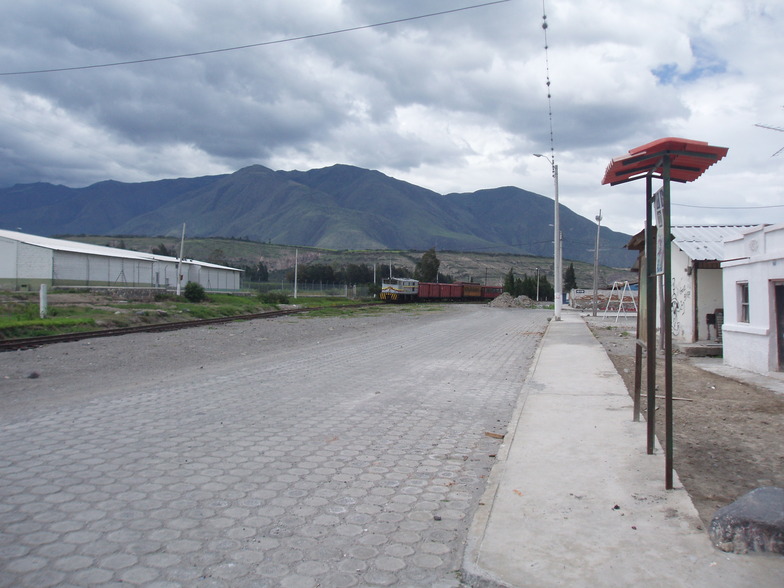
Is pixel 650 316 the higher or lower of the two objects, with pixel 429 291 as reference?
lower

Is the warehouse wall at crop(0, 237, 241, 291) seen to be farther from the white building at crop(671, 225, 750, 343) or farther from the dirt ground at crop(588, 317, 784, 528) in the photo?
the dirt ground at crop(588, 317, 784, 528)

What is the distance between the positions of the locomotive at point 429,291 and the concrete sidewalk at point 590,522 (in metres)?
54.5

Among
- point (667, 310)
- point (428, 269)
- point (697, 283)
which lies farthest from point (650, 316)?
point (428, 269)

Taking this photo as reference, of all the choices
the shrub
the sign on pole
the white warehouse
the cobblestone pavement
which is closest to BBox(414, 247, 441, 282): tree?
the white warehouse

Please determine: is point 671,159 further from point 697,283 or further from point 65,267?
point 65,267

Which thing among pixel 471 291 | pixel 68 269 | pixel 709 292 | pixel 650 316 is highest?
pixel 68 269

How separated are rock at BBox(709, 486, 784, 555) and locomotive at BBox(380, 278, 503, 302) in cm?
5726

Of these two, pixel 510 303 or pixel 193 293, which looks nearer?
pixel 193 293

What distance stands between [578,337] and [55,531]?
757 inches

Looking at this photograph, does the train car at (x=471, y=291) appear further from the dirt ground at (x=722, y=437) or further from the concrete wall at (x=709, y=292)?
the dirt ground at (x=722, y=437)

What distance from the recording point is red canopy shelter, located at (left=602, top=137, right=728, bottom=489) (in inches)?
189

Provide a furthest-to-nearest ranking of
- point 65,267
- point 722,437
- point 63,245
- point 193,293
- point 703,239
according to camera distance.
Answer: point 63,245
point 65,267
point 193,293
point 703,239
point 722,437

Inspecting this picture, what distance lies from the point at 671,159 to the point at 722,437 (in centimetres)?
356

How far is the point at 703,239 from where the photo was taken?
18.0 metres
